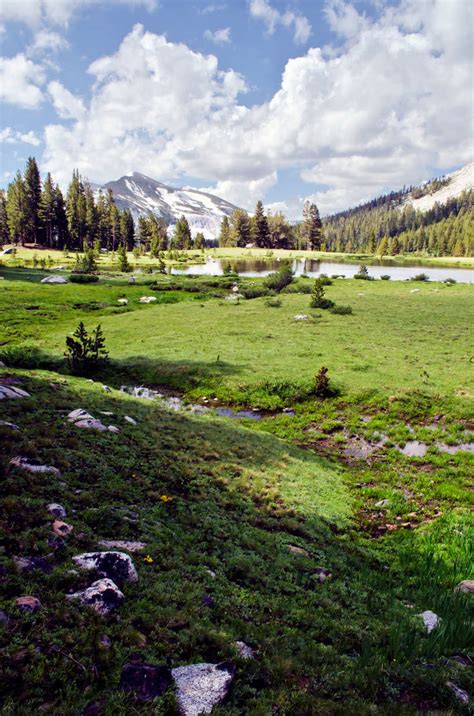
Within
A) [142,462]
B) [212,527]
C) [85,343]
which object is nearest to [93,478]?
[142,462]

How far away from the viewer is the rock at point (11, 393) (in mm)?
13484

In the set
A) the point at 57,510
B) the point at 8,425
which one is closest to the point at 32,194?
the point at 8,425

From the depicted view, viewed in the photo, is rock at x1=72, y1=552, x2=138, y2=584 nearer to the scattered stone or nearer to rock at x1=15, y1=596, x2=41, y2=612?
rock at x1=15, y1=596, x2=41, y2=612

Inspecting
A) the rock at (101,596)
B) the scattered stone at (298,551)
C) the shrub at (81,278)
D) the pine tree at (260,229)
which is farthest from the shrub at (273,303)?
the pine tree at (260,229)

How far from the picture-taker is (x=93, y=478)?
31.7ft

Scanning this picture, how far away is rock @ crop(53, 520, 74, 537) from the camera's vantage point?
274 inches

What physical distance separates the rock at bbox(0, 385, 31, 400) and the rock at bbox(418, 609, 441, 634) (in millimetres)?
13156

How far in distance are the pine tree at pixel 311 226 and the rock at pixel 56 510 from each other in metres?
196

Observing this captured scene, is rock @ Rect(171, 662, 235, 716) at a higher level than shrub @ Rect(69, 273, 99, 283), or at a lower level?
lower

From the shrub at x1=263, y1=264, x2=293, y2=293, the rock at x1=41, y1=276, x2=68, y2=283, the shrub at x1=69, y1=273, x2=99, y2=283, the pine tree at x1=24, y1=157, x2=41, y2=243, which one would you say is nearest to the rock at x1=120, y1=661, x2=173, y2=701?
the shrub at x1=263, y1=264, x2=293, y2=293

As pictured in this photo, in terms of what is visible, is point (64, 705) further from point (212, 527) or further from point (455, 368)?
point (455, 368)

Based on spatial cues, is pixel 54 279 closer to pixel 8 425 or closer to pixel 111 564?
pixel 8 425

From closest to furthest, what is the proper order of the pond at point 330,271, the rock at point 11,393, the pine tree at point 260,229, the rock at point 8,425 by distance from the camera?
1. the rock at point 8,425
2. the rock at point 11,393
3. the pond at point 330,271
4. the pine tree at point 260,229

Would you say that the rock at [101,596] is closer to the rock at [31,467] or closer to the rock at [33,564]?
the rock at [33,564]
